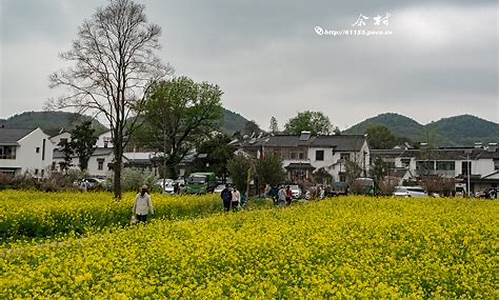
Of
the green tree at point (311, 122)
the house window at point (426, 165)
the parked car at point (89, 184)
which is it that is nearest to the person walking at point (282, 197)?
the parked car at point (89, 184)

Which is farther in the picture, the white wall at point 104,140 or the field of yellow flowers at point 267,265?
the white wall at point 104,140

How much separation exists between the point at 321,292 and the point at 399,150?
6863 centimetres

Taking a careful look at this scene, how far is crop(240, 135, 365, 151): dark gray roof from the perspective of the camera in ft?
197

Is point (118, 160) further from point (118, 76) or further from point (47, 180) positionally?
point (47, 180)

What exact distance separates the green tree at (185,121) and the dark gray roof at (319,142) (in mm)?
6134

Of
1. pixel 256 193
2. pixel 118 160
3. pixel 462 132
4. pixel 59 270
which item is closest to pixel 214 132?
pixel 256 193

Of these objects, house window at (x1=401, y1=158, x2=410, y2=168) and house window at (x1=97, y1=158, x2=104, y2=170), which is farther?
house window at (x1=401, y1=158, x2=410, y2=168)

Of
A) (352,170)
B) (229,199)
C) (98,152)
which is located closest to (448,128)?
(98,152)

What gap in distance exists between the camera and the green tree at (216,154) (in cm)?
5484

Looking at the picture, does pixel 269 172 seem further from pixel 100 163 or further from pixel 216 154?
pixel 100 163

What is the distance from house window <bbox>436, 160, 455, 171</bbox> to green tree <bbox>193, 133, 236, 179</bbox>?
2231 cm

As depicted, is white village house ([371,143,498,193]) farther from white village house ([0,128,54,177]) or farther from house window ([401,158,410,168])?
white village house ([0,128,54,177])

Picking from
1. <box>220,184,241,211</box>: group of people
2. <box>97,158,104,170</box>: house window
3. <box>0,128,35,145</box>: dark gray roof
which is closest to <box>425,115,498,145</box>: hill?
<box>97,158,104,170</box>: house window

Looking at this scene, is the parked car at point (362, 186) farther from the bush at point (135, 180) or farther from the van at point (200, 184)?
the bush at point (135, 180)
